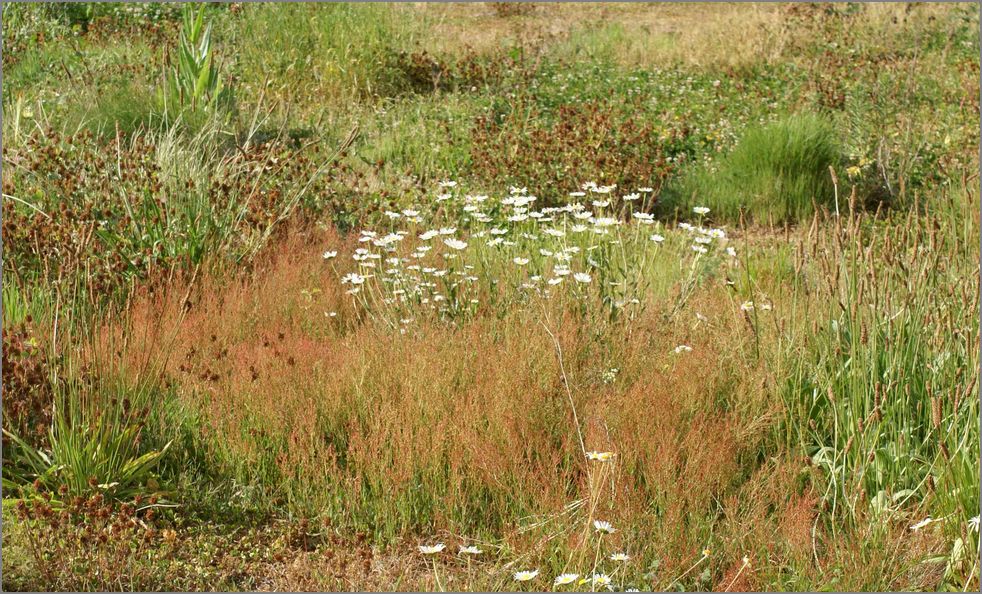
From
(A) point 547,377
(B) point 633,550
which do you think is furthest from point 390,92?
(B) point 633,550

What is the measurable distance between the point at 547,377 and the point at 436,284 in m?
1.12

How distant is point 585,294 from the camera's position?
4906 millimetres

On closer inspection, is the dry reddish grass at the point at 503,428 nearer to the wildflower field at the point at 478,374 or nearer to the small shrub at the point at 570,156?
the wildflower field at the point at 478,374

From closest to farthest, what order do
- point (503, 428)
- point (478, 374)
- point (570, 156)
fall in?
point (503, 428)
point (478, 374)
point (570, 156)

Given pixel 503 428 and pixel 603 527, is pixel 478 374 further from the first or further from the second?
pixel 603 527

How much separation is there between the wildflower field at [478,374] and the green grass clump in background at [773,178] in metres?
0.03

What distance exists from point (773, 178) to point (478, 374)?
4306 millimetres

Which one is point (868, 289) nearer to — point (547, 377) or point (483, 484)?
point (547, 377)

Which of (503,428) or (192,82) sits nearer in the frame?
(503,428)

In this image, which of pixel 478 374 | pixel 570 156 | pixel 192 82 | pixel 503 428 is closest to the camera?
pixel 503 428

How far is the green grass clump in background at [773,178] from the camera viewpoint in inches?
299

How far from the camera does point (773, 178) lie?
25.1 ft

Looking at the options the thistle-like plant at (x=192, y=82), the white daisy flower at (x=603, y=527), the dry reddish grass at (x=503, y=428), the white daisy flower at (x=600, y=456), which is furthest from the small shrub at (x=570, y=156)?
the white daisy flower at (x=603, y=527)

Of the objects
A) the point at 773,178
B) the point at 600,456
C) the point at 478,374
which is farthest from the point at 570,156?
the point at 600,456
